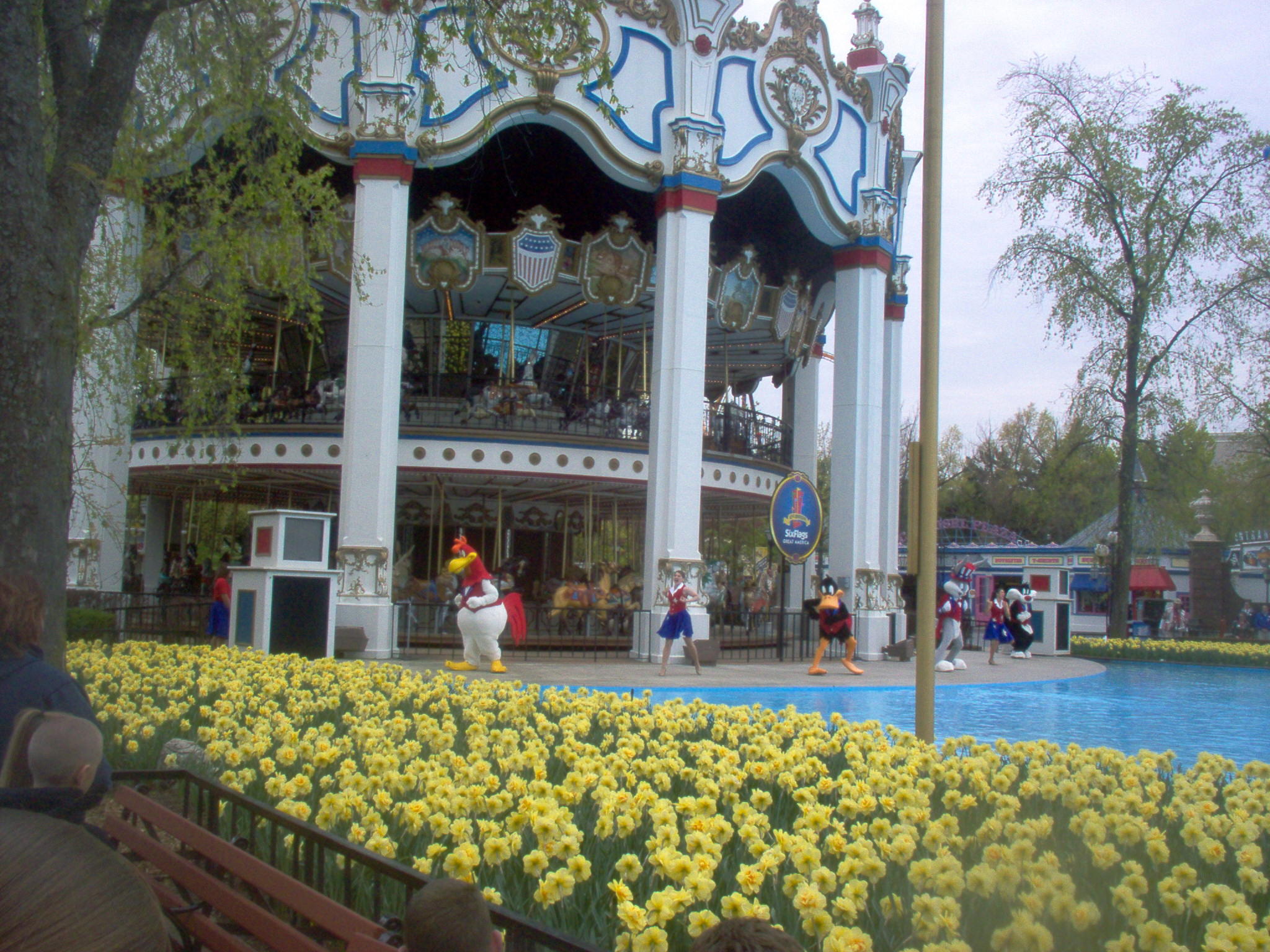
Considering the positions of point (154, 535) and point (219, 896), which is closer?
point (219, 896)

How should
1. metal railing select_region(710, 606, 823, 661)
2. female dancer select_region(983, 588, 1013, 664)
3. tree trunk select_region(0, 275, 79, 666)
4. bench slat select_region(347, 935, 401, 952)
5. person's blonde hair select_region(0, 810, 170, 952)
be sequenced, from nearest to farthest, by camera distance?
person's blonde hair select_region(0, 810, 170, 952)
bench slat select_region(347, 935, 401, 952)
tree trunk select_region(0, 275, 79, 666)
metal railing select_region(710, 606, 823, 661)
female dancer select_region(983, 588, 1013, 664)

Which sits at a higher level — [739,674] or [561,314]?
[561,314]

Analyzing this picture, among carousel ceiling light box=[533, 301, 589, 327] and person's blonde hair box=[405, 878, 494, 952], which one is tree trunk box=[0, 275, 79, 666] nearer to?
person's blonde hair box=[405, 878, 494, 952]

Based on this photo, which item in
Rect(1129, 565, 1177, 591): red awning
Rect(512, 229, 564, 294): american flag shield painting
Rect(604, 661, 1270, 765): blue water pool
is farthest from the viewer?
Rect(1129, 565, 1177, 591): red awning

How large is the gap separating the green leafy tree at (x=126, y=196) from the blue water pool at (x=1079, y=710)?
6402mm

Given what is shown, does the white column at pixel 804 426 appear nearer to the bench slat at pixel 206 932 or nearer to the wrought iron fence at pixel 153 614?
the wrought iron fence at pixel 153 614

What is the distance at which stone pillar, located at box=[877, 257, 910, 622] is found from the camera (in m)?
27.5

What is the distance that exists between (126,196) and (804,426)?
22.0m

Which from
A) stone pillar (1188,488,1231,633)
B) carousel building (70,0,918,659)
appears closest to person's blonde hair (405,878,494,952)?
carousel building (70,0,918,659)

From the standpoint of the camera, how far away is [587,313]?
2795 centimetres

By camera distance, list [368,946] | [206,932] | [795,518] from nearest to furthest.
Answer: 1. [368,946]
2. [206,932]
3. [795,518]

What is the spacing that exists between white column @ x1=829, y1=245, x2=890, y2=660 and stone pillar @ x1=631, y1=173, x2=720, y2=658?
477 centimetres

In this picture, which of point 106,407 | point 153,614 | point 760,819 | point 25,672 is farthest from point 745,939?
point 153,614

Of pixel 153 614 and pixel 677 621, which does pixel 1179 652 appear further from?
pixel 153 614
